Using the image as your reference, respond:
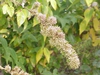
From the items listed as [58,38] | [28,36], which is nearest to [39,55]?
[28,36]

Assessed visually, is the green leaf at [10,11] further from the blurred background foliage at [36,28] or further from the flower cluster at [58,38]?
the flower cluster at [58,38]

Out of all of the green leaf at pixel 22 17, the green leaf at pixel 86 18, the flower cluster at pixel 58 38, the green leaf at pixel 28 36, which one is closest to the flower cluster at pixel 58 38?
the flower cluster at pixel 58 38

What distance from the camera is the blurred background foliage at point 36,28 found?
1035mm

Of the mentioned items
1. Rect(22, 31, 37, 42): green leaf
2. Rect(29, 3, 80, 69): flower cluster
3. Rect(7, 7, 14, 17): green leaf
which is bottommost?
Rect(22, 31, 37, 42): green leaf

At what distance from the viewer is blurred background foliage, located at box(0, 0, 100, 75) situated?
3.40 feet

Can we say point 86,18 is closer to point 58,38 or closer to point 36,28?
point 36,28

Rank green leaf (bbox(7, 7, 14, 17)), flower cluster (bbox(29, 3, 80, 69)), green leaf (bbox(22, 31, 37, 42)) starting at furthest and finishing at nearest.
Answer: green leaf (bbox(22, 31, 37, 42)) → green leaf (bbox(7, 7, 14, 17)) → flower cluster (bbox(29, 3, 80, 69))

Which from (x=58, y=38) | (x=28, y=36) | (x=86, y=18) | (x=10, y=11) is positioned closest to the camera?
(x=58, y=38)

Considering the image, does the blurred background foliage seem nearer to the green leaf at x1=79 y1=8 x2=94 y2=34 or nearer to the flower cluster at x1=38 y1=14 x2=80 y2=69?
the green leaf at x1=79 y1=8 x2=94 y2=34

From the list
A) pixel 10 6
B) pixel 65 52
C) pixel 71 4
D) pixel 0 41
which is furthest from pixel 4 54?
pixel 65 52

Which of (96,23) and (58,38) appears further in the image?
(96,23)

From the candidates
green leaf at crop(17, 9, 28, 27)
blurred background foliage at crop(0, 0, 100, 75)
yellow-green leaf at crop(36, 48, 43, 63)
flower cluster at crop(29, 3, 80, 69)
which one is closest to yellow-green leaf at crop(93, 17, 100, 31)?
blurred background foliage at crop(0, 0, 100, 75)

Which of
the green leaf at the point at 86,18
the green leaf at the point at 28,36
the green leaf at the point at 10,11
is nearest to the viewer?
the green leaf at the point at 10,11

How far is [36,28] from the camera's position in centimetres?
114
